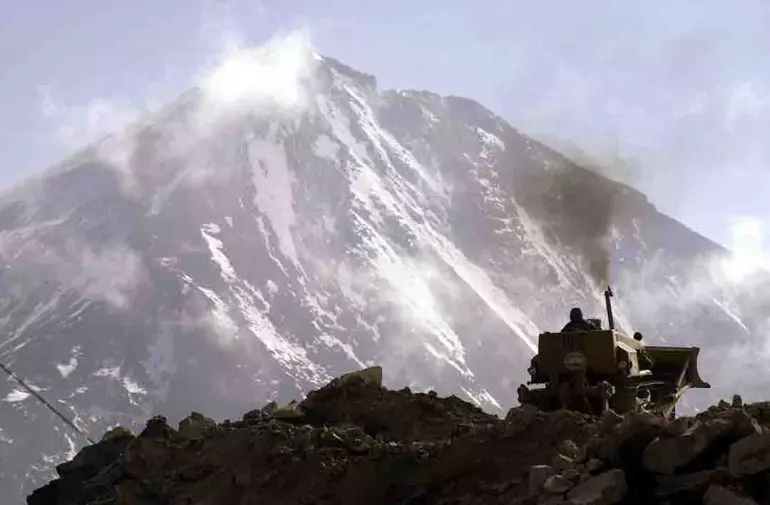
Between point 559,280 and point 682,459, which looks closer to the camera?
point 682,459

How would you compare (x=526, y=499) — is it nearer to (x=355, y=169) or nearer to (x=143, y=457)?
(x=143, y=457)

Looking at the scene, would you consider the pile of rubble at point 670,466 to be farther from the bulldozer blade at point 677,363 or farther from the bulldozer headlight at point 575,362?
the bulldozer blade at point 677,363

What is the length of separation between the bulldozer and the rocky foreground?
1465 mm

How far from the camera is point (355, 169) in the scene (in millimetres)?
87562

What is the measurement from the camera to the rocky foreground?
7816mm

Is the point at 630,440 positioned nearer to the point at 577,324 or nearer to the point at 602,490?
the point at 602,490

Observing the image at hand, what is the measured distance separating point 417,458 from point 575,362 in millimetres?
4507

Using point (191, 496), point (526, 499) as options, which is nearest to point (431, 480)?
point (526, 499)

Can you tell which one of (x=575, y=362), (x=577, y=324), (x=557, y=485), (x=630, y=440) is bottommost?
(x=557, y=485)

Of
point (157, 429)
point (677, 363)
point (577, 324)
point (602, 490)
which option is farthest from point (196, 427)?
point (677, 363)

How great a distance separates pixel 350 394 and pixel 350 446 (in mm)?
2853

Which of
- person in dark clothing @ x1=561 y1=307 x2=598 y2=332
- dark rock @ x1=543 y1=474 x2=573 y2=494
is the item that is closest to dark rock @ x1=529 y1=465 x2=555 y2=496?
dark rock @ x1=543 y1=474 x2=573 y2=494

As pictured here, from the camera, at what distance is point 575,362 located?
15.0 meters

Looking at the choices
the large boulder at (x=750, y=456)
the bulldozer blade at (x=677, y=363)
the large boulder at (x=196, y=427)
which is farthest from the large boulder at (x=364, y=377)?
the large boulder at (x=750, y=456)
